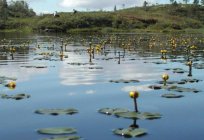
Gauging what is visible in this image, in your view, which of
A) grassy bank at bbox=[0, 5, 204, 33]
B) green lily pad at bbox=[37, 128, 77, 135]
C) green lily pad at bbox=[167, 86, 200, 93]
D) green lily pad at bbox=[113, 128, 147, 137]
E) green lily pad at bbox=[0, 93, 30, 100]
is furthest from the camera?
grassy bank at bbox=[0, 5, 204, 33]

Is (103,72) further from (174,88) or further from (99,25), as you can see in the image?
(99,25)

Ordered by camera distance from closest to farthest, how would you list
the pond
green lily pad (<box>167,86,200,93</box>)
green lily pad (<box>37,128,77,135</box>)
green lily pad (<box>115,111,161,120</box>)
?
1. green lily pad (<box>37,128,77,135</box>)
2. the pond
3. green lily pad (<box>115,111,161,120</box>)
4. green lily pad (<box>167,86,200,93</box>)

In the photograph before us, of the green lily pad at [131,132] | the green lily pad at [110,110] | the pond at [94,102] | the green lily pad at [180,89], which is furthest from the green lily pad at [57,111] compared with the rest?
the green lily pad at [180,89]

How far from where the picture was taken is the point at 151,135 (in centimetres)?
1198

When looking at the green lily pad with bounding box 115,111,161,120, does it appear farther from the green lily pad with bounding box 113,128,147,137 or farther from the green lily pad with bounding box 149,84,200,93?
the green lily pad with bounding box 149,84,200,93

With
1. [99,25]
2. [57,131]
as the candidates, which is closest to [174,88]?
[57,131]

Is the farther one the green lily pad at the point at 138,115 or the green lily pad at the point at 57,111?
the green lily pad at the point at 57,111

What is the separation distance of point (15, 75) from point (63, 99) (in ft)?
25.2

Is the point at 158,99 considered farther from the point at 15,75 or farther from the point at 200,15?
the point at 200,15

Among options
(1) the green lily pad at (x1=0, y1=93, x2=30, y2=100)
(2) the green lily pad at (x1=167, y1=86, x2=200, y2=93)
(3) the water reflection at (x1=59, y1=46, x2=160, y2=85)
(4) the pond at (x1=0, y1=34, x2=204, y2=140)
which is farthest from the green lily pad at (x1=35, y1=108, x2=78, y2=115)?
(3) the water reflection at (x1=59, y1=46, x2=160, y2=85)

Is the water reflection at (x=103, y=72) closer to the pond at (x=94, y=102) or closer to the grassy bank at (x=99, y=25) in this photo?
the pond at (x=94, y=102)

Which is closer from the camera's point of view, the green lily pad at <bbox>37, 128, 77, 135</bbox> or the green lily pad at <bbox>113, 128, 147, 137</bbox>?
the green lily pad at <bbox>113, 128, 147, 137</bbox>

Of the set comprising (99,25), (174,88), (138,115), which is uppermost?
(99,25)

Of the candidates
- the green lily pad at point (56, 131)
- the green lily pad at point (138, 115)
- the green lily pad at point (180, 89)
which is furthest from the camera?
the green lily pad at point (180, 89)
